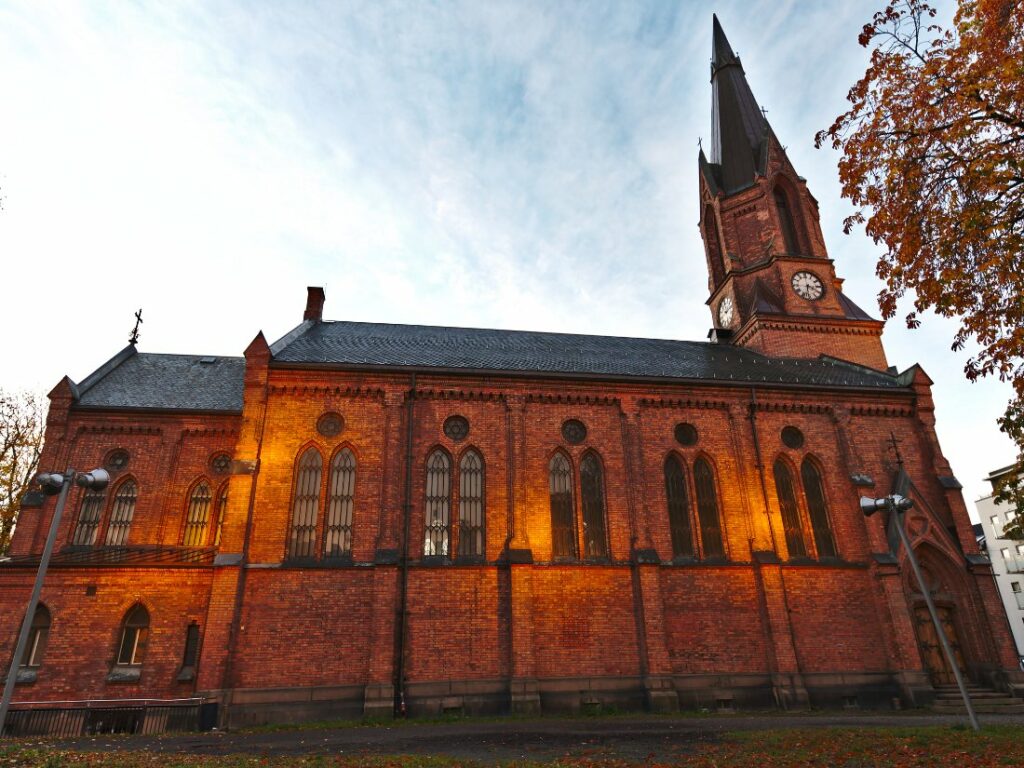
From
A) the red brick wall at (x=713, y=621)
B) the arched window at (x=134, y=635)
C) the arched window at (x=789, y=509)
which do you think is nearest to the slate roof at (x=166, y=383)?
the arched window at (x=134, y=635)

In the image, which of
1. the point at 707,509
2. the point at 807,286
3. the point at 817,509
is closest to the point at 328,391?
the point at 707,509

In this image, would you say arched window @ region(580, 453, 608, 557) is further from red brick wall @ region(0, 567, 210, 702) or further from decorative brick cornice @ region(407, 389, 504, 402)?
red brick wall @ region(0, 567, 210, 702)

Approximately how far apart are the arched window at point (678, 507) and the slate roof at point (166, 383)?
15.6 meters

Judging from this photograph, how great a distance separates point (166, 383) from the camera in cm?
2406

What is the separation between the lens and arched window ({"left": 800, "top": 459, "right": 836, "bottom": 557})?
2203 cm

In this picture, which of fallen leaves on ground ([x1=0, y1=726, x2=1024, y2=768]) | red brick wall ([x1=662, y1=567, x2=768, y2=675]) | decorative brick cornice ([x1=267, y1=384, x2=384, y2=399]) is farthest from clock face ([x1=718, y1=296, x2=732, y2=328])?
fallen leaves on ground ([x1=0, y1=726, x2=1024, y2=768])

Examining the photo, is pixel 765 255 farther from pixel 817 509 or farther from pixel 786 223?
pixel 817 509

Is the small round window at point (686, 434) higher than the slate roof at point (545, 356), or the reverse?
the slate roof at point (545, 356)

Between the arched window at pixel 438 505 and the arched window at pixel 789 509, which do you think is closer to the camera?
the arched window at pixel 438 505

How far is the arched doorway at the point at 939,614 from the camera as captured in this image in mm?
20469

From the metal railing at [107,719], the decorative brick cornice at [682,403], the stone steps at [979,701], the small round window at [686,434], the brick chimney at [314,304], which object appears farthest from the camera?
the brick chimney at [314,304]

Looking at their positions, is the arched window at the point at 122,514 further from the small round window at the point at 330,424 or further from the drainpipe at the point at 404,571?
the drainpipe at the point at 404,571

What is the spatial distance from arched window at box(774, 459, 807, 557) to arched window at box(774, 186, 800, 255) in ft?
43.3

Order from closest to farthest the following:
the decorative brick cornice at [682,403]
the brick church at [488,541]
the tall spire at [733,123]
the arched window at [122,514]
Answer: the brick church at [488,541]
the arched window at [122,514]
the decorative brick cornice at [682,403]
the tall spire at [733,123]
